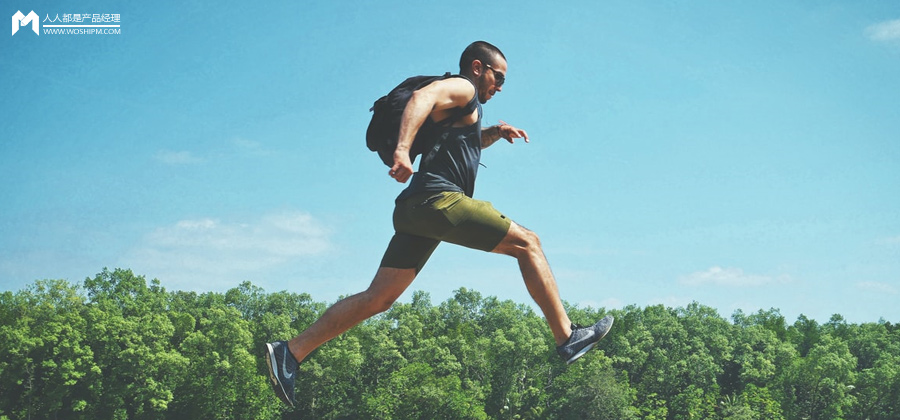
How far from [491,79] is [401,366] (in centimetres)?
6048

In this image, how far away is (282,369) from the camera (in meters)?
5.36

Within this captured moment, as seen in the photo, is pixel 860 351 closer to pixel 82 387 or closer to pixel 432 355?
pixel 432 355

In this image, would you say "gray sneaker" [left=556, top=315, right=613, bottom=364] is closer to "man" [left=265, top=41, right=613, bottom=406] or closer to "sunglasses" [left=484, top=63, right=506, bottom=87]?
"man" [left=265, top=41, right=613, bottom=406]

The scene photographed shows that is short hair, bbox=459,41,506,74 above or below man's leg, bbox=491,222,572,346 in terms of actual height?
above

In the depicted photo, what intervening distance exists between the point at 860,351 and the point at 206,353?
66217mm

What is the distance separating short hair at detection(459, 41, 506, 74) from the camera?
5441 millimetres

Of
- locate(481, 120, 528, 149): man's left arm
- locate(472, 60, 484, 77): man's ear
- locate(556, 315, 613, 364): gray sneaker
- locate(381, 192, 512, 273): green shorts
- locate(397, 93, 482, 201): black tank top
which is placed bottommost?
locate(556, 315, 613, 364): gray sneaker

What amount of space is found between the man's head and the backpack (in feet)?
0.82

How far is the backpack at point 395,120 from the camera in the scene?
16.6 ft

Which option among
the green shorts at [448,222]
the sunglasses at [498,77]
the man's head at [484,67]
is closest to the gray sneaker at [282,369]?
the green shorts at [448,222]

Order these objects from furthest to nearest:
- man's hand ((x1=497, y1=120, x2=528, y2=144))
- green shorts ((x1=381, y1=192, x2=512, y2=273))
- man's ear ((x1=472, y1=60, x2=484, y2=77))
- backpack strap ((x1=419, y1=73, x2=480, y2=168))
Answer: man's hand ((x1=497, y1=120, x2=528, y2=144))
man's ear ((x1=472, y1=60, x2=484, y2=77))
backpack strap ((x1=419, y1=73, x2=480, y2=168))
green shorts ((x1=381, y1=192, x2=512, y2=273))

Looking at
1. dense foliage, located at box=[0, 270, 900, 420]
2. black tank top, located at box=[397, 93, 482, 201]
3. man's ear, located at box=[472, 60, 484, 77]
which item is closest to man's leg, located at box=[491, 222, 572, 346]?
black tank top, located at box=[397, 93, 482, 201]

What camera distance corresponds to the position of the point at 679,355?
71.5m

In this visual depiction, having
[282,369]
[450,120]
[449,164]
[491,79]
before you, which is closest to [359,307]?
[282,369]
